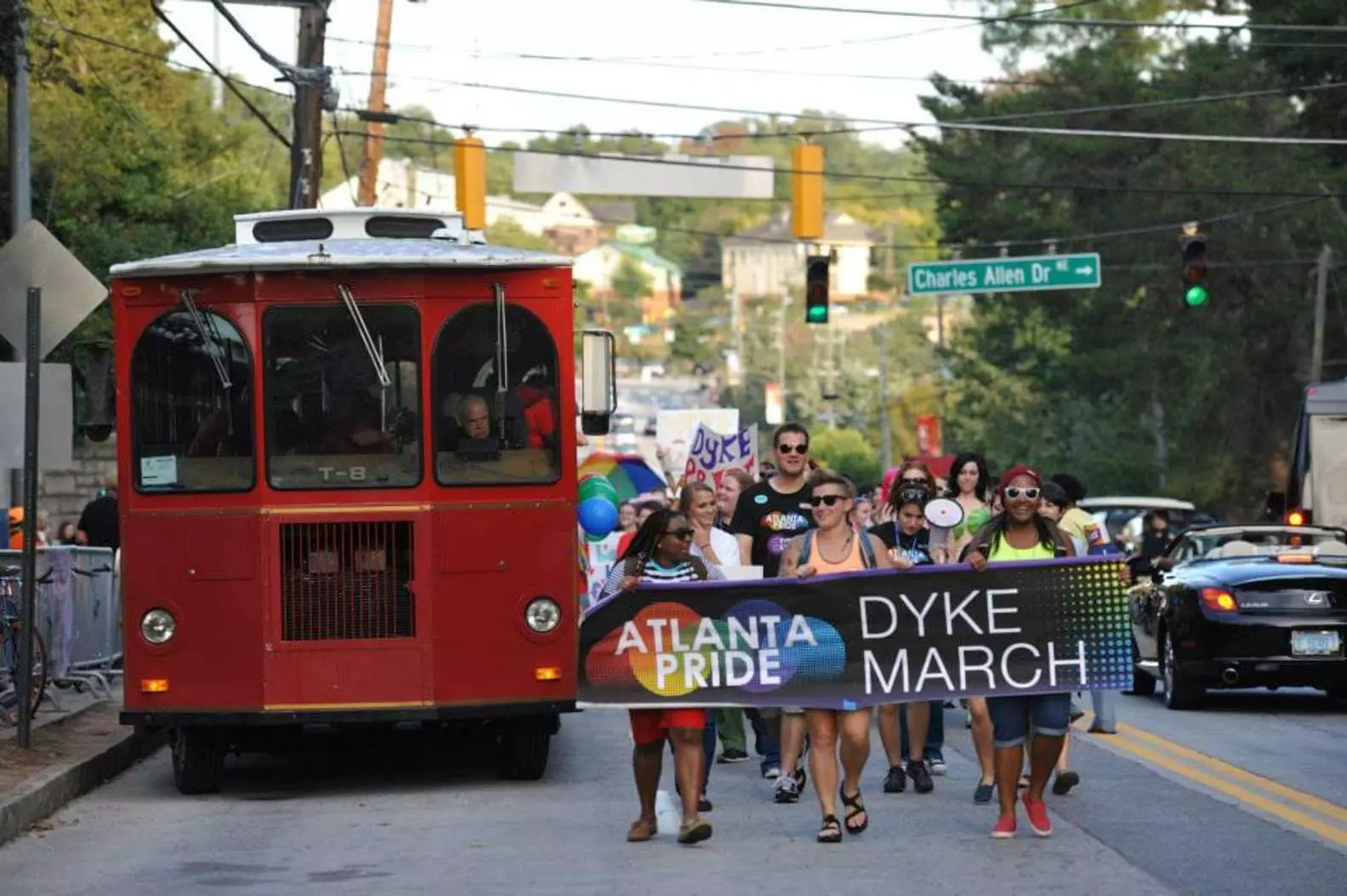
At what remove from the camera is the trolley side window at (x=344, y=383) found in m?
14.7

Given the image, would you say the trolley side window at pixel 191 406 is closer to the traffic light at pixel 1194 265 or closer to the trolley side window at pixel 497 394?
the trolley side window at pixel 497 394

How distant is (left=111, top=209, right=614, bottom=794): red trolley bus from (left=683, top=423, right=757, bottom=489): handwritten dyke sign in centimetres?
1212

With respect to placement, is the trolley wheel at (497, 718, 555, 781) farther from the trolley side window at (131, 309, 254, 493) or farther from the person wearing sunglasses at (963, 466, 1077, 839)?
the person wearing sunglasses at (963, 466, 1077, 839)

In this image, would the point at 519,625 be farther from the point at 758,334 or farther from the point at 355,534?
the point at 758,334

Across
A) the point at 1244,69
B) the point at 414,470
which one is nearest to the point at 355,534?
the point at 414,470

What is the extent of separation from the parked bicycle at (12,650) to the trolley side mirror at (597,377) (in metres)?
4.72

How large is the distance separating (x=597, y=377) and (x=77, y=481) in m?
27.1

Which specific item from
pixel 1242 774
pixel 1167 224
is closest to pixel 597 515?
pixel 1242 774

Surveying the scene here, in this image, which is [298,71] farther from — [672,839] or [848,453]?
[848,453]

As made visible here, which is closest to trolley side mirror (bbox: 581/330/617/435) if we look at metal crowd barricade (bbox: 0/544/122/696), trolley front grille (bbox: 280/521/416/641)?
trolley front grille (bbox: 280/521/416/641)

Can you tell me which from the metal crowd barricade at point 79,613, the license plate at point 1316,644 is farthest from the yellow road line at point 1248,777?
the metal crowd barricade at point 79,613

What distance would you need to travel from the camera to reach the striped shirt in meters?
12.4

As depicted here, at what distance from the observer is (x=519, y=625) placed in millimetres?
14578

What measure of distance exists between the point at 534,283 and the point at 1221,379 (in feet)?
133
